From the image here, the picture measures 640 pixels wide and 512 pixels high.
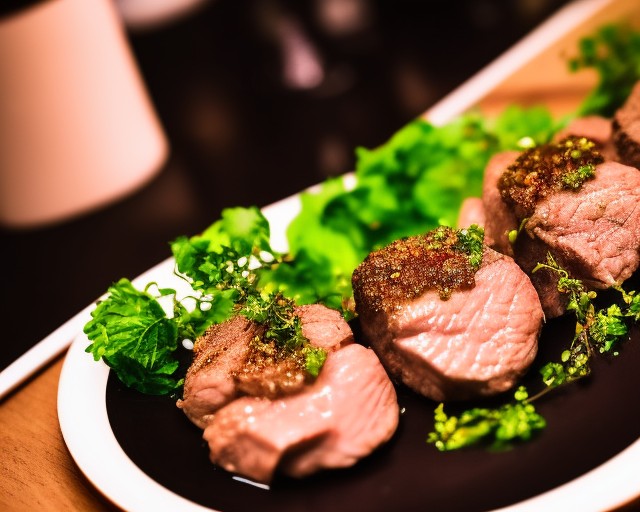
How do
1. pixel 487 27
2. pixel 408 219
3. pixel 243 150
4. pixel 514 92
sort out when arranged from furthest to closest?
1. pixel 487 27
2. pixel 243 150
3. pixel 514 92
4. pixel 408 219

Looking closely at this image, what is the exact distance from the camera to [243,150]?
21.4 ft

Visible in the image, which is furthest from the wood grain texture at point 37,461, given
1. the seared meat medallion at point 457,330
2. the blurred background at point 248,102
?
the seared meat medallion at point 457,330

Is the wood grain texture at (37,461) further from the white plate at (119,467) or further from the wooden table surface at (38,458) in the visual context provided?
the white plate at (119,467)

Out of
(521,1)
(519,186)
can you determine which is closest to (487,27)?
(521,1)

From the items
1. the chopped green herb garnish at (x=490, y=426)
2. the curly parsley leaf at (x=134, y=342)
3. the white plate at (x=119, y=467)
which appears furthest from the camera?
the curly parsley leaf at (x=134, y=342)

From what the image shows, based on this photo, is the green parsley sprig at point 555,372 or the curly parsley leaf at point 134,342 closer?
the green parsley sprig at point 555,372

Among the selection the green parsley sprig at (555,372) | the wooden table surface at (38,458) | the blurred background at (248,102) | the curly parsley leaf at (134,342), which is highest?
the curly parsley leaf at (134,342)

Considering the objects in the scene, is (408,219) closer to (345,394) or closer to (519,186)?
(519,186)

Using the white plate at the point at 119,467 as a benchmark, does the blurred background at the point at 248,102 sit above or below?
below

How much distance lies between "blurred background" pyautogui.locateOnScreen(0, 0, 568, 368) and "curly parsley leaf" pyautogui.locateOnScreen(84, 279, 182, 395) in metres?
1.45

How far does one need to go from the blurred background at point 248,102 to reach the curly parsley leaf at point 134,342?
145cm

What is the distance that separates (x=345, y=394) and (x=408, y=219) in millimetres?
1559

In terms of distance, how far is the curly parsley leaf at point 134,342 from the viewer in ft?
9.36

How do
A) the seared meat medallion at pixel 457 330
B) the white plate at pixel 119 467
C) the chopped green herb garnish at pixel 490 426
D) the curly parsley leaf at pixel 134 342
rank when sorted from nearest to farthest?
the white plate at pixel 119 467 → the chopped green herb garnish at pixel 490 426 → the seared meat medallion at pixel 457 330 → the curly parsley leaf at pixel 134 342
